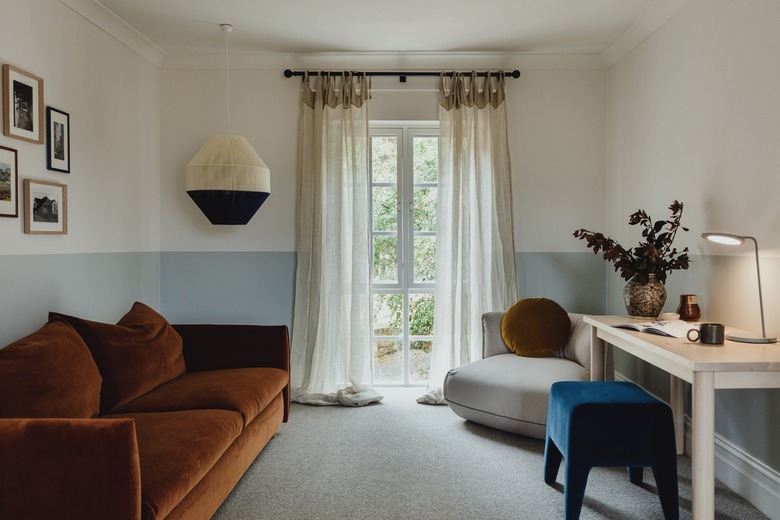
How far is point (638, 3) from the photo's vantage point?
3.60m

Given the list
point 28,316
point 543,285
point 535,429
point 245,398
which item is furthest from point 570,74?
point 28,316

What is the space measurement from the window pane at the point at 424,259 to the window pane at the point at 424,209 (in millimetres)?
96

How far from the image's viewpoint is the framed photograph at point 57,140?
3152 mm

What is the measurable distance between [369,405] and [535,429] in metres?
1.34

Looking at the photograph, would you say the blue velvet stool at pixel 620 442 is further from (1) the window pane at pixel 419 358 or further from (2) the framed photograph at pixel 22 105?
(2) the framed photograph at pixel 22 105

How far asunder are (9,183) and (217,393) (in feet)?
4.67

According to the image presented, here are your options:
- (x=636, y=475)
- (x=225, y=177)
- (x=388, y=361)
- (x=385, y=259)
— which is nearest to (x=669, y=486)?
(x=636, y=475)

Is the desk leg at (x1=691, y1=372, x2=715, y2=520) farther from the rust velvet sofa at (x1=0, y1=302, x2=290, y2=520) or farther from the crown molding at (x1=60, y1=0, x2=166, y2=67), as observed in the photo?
the crown molding at (x1=60, y1=0, x2=166, y2=67)

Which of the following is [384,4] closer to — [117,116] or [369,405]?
[117,116]

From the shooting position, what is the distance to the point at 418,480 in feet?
9.80

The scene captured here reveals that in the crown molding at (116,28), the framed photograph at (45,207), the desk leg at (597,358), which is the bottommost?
the desk leg at (597,358)

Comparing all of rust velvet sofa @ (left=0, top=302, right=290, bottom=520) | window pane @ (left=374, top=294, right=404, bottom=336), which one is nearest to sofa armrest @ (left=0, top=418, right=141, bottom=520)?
rust velvet sofa @ (left=0, top=302, right=290, bottom=520)

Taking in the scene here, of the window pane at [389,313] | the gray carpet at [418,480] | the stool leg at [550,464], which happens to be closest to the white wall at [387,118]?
the window pane at [389,313]

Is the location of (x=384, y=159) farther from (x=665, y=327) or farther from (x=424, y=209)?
(x=665, y=327)
